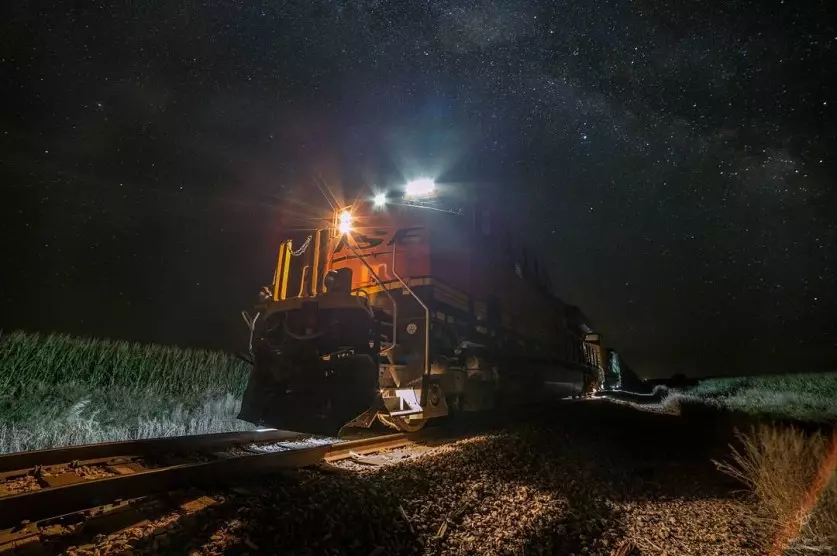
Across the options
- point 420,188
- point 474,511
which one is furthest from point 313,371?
point 420,188

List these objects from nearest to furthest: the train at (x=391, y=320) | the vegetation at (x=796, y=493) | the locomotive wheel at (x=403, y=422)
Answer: the vegetation at (x=796, y=493), the train at (x=391, y=320), the locomotive wheel at (x=403, y=422)

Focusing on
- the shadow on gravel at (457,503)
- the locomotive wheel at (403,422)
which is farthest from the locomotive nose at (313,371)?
the locomotive wheel at (403,422)

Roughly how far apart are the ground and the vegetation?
24 centimetres

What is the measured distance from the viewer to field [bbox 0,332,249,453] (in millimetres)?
7820

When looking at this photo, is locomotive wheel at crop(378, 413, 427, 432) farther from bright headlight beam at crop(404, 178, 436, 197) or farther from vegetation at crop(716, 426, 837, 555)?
vegetation at crop(716, 426, 837, 555)

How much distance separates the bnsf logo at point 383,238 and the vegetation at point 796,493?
5.92 m

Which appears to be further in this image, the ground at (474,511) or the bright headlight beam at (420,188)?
the bright headlight beam at (420,188)

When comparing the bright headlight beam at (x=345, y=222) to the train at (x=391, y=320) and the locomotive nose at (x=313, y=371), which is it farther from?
the locomotive nose at (x=313, y=371)

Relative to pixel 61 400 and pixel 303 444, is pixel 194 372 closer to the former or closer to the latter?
pixel 61 400

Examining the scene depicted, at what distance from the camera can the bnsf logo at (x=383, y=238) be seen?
7.82 metres

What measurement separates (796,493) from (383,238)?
6800 millimetres

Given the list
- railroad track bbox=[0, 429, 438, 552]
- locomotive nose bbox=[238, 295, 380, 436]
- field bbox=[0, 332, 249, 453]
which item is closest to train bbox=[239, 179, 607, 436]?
locomotive nose bbox=[238, 295, 380, 436]

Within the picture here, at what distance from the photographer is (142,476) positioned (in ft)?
11.0

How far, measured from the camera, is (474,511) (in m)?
3.84
